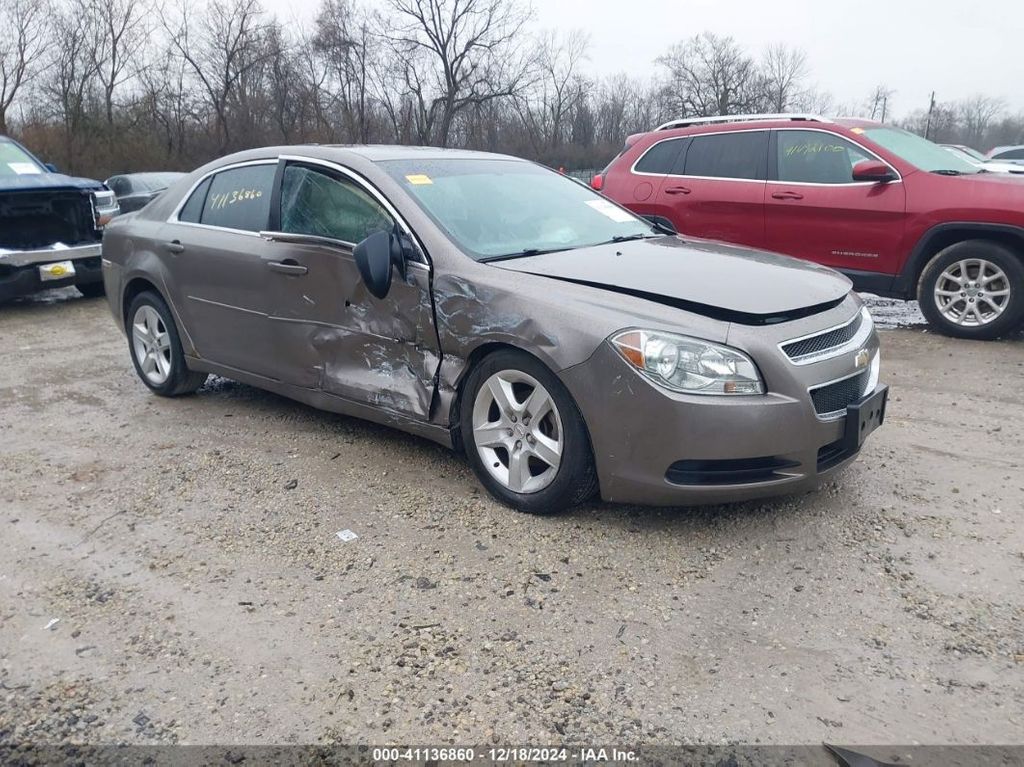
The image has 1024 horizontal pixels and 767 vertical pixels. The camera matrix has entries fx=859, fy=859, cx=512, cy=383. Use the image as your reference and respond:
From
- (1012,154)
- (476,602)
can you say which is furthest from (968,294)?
(1012,154)

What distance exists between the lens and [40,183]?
8.95 m

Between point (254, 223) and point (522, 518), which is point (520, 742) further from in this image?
point (254, 223)

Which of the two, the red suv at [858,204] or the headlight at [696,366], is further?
the red suv at [858,204]

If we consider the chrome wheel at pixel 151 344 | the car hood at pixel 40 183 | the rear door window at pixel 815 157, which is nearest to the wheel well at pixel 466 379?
the chrome wheel at pixel 151 344

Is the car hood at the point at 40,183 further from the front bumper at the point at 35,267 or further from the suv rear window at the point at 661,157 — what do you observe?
the suv rear window at the point at 661,157

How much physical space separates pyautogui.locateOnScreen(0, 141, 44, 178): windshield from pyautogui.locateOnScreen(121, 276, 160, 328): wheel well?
184 inches

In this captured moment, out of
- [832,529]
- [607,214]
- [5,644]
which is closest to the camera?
[5,644]

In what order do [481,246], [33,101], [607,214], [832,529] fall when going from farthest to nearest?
[33,101] < [607,214] < [481,246] < [832,529]

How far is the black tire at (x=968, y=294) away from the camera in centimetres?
651

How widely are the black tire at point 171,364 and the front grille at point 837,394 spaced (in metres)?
3.88

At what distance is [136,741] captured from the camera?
2.37m

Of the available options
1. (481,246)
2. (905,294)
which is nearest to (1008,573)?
(481,246)

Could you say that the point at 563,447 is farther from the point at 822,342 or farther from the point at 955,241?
the point at 955,241

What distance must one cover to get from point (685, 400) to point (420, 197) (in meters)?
1.73
